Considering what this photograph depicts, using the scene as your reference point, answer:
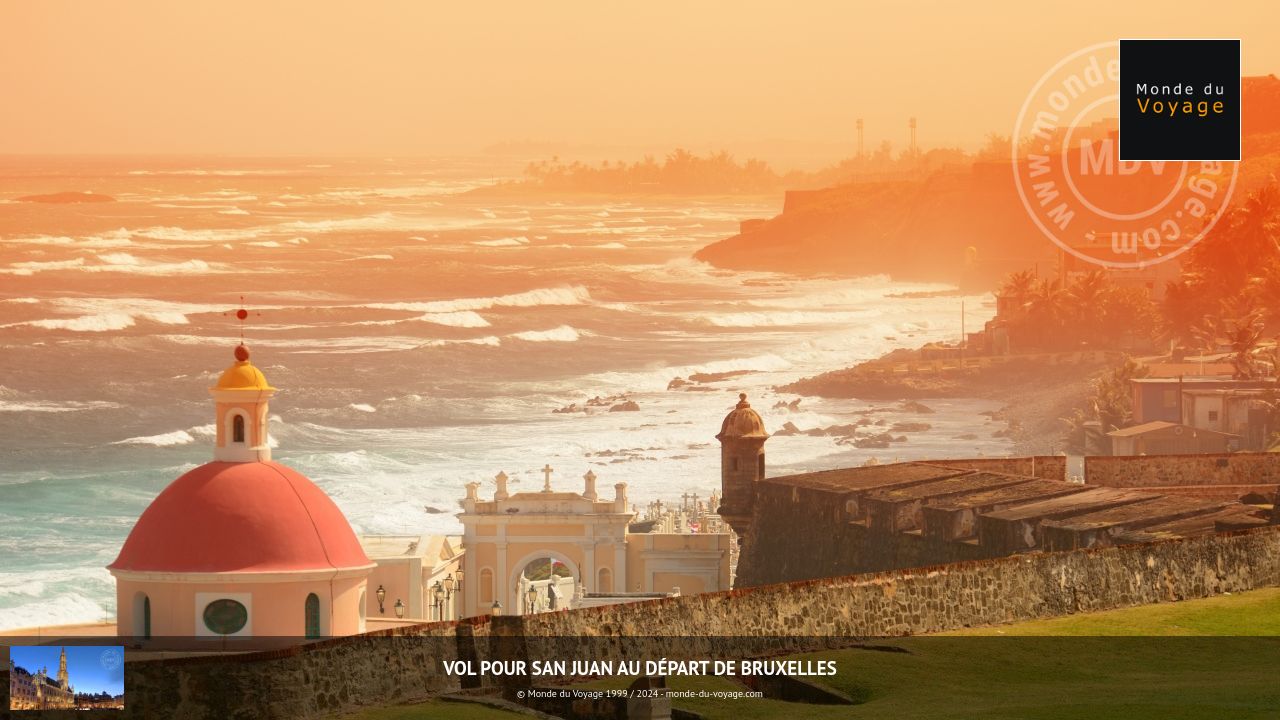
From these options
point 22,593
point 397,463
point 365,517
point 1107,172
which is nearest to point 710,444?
point 397,463

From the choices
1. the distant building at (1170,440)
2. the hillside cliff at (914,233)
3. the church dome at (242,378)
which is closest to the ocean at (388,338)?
the hillside cliff at (914,233)

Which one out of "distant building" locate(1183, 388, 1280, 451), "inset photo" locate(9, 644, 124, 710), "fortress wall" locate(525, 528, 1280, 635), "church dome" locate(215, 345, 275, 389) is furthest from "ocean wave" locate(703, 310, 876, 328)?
"inset photo" locate(9, 644, 124, 710)

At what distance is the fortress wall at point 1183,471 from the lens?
124 ft

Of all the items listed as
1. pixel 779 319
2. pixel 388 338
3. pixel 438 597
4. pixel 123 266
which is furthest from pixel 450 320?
pixel 438 597

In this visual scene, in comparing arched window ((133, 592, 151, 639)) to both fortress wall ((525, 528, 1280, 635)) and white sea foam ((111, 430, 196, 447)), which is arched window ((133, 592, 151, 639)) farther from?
white sea foam ((111, 430, 196, 447))

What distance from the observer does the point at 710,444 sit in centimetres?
8412

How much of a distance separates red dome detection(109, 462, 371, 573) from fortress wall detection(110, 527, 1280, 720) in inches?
153

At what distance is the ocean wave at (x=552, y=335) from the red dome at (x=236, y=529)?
101975 millimetres

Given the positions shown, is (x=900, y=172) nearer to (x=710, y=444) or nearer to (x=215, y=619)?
(x=710, y=444)

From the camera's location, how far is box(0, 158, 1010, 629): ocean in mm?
78312

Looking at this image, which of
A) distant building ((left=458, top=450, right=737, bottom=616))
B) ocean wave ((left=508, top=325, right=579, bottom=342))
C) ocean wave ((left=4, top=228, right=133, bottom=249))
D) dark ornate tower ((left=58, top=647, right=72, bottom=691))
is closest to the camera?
dark ornate tower ((left=58, top=647, right=72, bottom=691))

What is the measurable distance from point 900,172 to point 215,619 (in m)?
167

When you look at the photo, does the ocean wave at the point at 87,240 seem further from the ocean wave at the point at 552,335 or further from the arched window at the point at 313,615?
the arched window at the point at 313,615

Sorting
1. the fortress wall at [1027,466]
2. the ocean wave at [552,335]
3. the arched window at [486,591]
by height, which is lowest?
the arched window at [486,591]
